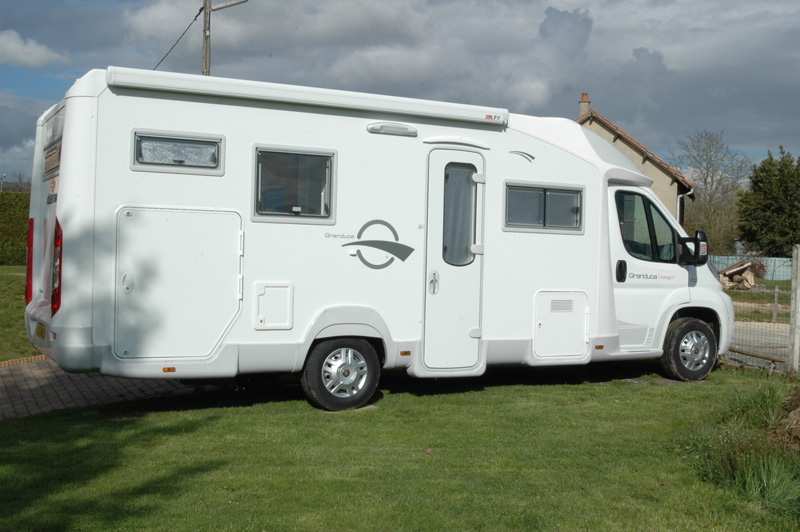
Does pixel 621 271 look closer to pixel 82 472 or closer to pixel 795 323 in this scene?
pixel 795 323

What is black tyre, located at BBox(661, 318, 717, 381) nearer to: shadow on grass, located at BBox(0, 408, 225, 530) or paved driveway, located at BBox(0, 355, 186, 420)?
shadow on grass, located at BBox(0, 408, 225, 530)

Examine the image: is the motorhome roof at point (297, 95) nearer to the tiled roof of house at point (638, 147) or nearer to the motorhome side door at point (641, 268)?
the motorhome side door at point (641, 268)

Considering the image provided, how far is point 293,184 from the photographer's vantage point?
24.3ft

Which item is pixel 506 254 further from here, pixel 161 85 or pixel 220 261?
pixel 161 85

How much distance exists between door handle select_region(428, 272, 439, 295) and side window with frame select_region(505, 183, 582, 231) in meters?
1.02

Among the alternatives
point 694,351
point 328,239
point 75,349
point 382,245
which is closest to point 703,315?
point 694,351

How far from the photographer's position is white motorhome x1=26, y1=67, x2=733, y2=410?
22.1 feet

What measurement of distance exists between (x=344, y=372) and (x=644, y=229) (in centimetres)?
415

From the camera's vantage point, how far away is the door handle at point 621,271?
898cm

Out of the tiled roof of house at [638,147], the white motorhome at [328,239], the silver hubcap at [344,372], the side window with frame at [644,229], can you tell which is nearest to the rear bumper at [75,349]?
the white motorhome at [328,239]

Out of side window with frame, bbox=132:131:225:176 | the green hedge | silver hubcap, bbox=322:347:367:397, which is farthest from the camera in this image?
the green hedge

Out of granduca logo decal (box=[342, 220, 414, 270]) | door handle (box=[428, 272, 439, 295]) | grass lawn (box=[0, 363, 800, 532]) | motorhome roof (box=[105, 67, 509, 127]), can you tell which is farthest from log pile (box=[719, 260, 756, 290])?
granduca logo decal (box=[342, 220, 414, 270])

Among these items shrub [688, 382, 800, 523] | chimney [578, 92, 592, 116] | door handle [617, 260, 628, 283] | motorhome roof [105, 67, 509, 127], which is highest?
chimney [578, 92, 592, 116]

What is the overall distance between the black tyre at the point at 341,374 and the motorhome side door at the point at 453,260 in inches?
25.2
